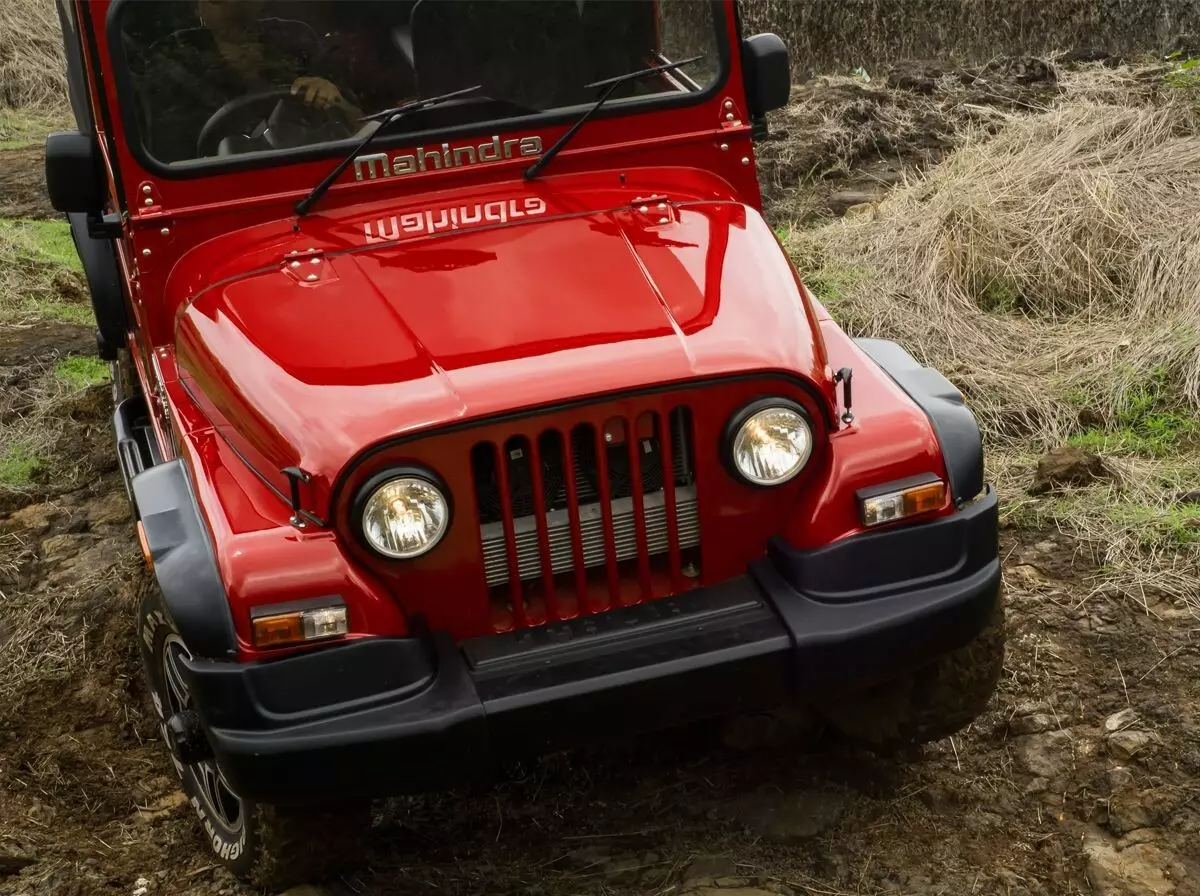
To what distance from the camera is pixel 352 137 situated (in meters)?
3.82

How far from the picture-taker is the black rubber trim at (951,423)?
126 inches

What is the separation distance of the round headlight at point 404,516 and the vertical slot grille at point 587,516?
12cm

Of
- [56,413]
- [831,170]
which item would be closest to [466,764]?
[56,413]

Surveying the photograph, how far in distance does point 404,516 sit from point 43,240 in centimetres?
669

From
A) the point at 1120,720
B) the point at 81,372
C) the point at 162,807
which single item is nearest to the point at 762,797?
the point at 1120,720

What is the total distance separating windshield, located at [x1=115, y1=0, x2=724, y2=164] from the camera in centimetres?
371

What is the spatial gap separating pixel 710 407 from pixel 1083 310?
12.2 ft

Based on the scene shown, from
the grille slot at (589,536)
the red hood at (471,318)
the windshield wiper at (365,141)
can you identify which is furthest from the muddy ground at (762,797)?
the windshield wiper at (365,141)

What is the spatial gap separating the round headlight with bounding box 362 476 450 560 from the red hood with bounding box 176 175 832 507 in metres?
0.10

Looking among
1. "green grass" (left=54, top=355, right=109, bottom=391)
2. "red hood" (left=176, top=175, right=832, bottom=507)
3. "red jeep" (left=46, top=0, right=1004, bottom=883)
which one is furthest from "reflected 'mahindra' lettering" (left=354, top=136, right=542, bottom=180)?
"green grass" (left=54, top=355, right=109, bottom=391)

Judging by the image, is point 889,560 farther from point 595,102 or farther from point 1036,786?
point 595,102

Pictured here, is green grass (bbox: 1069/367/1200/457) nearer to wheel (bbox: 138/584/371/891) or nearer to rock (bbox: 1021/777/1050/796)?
rock (bbox: 1021/777/1050/796)

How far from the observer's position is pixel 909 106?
30.0ft

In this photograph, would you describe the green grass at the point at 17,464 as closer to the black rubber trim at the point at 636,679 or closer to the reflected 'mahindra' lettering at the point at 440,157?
the reflected 'mahindra' lettering at the point at 440,157
